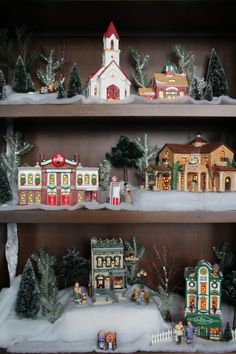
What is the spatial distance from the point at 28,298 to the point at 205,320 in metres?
0.62

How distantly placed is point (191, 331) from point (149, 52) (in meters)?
1.10

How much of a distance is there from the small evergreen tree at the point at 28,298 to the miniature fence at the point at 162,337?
1.36 feet

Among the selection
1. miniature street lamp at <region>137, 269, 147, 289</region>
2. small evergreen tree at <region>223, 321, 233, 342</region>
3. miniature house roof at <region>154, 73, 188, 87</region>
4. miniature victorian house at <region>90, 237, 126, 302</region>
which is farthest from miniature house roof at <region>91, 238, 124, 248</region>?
miniature house roof at <region>154, 73, 188, 87</region>

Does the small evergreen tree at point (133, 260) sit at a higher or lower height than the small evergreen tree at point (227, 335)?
higher

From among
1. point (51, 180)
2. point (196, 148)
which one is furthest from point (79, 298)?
point (196, 148)

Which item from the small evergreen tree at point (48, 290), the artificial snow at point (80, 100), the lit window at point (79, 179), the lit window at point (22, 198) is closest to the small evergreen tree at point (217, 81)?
the artificial snow at point (80, 100)

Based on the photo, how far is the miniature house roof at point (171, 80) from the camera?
53.5 inches

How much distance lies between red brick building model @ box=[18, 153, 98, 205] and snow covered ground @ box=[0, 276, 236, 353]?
388 mm

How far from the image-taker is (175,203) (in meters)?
1.28

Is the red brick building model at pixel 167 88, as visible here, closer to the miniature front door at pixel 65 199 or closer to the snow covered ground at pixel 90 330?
the miniature front door at pixel 65 199

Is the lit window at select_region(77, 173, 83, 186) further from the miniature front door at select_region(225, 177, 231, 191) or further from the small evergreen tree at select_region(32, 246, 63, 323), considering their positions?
the miniature front door at select_region(225, 177, 231, 191)

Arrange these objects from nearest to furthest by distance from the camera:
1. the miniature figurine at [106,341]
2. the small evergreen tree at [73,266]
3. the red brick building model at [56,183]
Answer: the miniature figurine at [106,341] → the red brick building model at [56,183] → the small evergreen tree at [73,266]

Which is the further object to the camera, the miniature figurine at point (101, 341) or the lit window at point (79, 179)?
the lit window at point (79, 179)

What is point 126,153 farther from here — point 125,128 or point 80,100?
point 80,100
